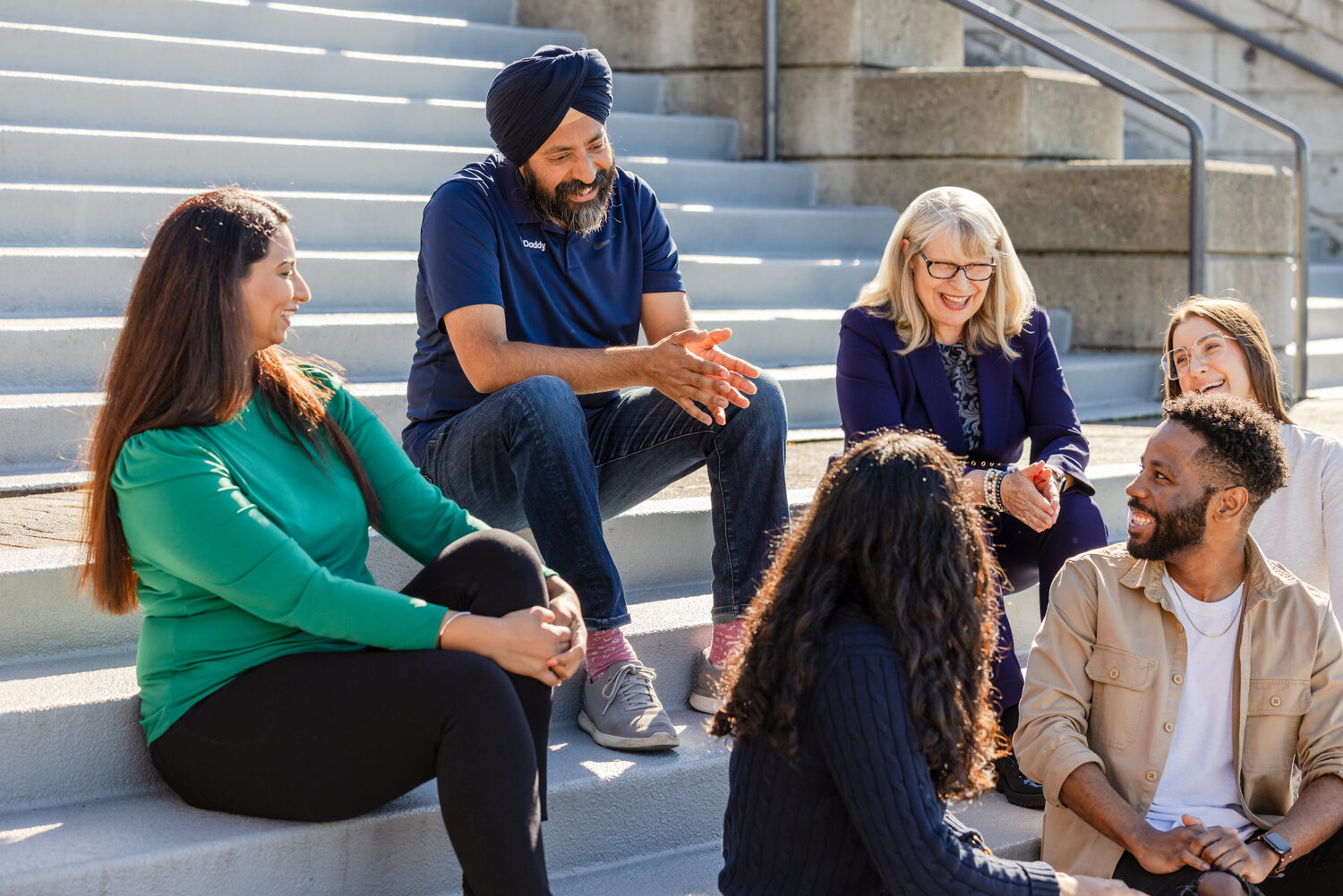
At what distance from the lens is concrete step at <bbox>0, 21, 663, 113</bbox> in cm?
479

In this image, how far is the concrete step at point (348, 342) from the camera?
11.7 feet

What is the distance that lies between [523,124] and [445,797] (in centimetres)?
153

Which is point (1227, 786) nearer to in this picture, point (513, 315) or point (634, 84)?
point (513, 315)

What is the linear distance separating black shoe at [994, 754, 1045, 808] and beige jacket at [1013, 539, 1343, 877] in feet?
1.29

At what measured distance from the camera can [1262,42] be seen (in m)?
7.66

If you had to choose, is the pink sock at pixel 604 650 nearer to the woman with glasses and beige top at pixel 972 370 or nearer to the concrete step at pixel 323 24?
the woman with glasses and beige top at pixel 972 370

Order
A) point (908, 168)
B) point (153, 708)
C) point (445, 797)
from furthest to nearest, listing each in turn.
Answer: point (908, 168) < point (153, 708) < point (445, 797)

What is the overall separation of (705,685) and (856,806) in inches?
45.8

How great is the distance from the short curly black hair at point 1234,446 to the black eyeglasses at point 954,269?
2.69 ft

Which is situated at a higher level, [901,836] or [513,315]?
[513,315]

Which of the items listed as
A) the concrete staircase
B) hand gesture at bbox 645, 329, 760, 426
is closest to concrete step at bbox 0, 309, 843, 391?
the concrete staircase

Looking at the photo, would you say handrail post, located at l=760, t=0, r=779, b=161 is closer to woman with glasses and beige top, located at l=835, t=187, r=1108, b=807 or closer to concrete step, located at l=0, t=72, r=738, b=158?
concrete step, located at l=0, t=72, r=738, b=158

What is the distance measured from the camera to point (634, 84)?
6.16 m

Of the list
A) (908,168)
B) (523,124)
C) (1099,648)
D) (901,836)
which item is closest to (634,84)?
(908,168)
